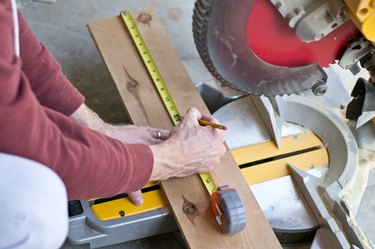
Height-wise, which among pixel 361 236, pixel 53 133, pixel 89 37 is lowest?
pixel 89 37

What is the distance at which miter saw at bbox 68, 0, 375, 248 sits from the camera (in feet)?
4.46

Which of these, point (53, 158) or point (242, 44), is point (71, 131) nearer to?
point (53, 158)

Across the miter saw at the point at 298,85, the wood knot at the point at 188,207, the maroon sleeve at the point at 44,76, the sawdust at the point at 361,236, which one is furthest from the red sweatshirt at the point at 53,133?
the sawdust at the point at 361,236

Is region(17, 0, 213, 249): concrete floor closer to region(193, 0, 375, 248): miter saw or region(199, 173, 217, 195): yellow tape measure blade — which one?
region(193, 0, 375, 248): miter saw

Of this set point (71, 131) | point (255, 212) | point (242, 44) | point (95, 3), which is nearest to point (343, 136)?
point (255, 212)

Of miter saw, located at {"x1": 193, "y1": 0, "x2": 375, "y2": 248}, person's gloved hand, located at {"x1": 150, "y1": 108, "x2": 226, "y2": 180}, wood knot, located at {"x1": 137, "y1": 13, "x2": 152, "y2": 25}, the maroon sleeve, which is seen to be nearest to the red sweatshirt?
the maroon sleeve

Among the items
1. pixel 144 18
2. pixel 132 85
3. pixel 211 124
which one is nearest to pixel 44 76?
pixel 132 85

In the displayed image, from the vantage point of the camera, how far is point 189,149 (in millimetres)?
1650

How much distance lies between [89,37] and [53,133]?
147 cm

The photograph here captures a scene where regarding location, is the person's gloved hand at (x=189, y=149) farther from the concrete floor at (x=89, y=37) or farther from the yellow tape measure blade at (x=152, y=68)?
the concrete floor at (x=89, y=37)

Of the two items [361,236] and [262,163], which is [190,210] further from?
[361,236]

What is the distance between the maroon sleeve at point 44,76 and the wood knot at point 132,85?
286 mm

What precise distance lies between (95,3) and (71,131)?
1582mm

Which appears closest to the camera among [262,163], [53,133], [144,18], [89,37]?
[53,133]
